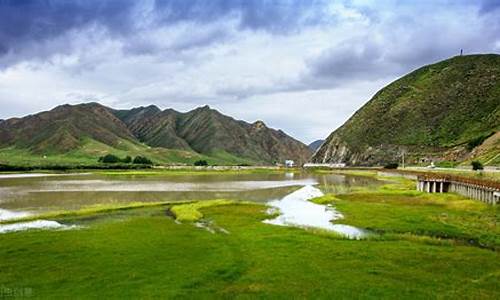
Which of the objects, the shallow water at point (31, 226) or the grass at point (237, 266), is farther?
the shallow water at point (31, 226)

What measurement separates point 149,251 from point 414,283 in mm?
18224

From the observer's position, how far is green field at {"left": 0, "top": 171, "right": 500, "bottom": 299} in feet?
82.2

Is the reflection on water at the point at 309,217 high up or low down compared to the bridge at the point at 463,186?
down

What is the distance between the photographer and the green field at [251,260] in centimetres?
2505

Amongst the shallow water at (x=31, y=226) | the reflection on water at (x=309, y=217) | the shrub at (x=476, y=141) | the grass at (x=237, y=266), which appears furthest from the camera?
the shrub at (x=476, y=141)

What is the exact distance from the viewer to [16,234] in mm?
41719

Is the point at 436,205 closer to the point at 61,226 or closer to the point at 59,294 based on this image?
the point at 61,226

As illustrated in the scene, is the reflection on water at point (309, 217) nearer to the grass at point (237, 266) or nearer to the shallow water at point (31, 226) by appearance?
the grass at point (237, 266)

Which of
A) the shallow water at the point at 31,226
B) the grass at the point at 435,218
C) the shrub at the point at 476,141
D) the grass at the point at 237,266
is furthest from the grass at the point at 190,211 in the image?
the shrub at the point at 476,141

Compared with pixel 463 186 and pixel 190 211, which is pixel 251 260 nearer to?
pixel 190 211

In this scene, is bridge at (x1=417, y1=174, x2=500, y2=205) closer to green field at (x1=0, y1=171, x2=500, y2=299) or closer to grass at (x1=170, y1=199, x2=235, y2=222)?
green field at (x1=0, y1=171, x2=500, y2=299)

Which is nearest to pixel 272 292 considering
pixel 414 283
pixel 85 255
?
pixel 414 283

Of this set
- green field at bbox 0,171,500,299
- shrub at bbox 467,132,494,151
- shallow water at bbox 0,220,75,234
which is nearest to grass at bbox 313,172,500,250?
green field at bbox 0,171,500,299

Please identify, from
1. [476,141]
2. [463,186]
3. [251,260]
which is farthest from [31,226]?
[476,141]
